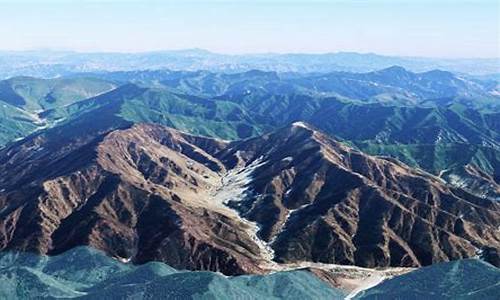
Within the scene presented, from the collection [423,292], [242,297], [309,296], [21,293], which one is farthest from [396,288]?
[21,293]

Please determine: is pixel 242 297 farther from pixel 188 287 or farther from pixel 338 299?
pixel 338 299

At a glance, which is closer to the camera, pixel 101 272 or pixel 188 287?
pixel 188 287

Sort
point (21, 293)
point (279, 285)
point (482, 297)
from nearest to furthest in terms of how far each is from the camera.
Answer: point (482, 297)
point (21, 293)
point (279, 285)

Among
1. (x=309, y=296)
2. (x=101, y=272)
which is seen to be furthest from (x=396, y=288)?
(x=101, y=272)

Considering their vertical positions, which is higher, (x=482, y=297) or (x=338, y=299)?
(x=482, y=297)

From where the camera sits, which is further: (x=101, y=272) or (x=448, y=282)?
(x=101, y=272)

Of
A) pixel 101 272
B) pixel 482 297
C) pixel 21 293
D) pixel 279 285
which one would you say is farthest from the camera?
pixel 101 272

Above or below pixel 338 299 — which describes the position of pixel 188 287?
above

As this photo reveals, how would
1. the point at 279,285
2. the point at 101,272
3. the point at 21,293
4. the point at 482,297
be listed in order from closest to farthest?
the point at 482,297, the point at 21,293, the point at 279,285, the point at 101,272

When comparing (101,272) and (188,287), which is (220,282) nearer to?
(188,287)
